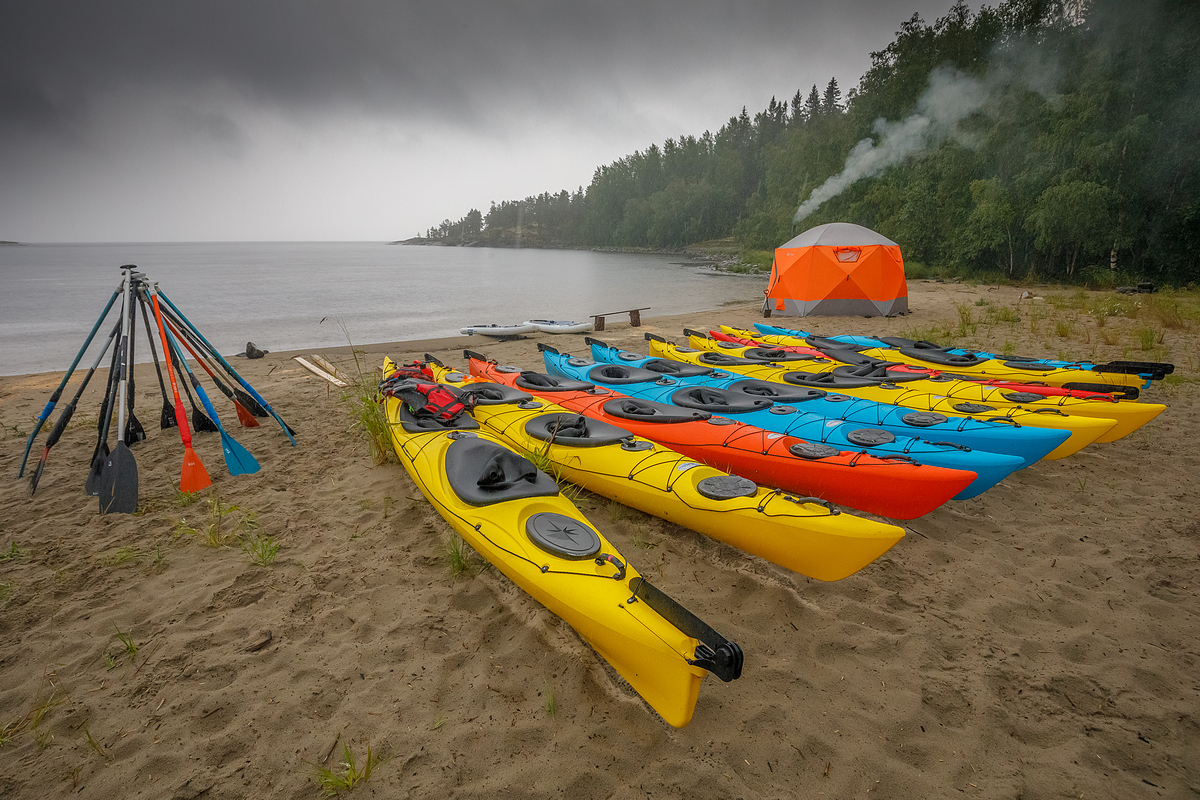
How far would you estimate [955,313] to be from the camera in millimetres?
11945

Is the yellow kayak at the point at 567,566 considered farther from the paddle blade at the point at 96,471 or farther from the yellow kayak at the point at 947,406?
the yellow kayak at the point at 947,406

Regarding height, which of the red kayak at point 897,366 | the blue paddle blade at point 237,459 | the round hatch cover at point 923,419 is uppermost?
the red kayak at point 897,366

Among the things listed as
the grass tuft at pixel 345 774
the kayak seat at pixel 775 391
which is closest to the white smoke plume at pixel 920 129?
the kayak seat at pixel 775 391

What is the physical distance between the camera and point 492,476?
3.00 meters

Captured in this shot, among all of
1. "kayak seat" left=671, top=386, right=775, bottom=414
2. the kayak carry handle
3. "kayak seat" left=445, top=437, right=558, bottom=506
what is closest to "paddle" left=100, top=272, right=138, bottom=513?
"kayak seat" left=445, top=437, right=558, bottom=506

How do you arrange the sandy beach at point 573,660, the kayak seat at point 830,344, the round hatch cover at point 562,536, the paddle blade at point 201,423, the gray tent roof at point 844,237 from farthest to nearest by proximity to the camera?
the gray tent roof at point 844,237 < the kayak seat at point 830,344 < the paddle blade at point 201,423 < the round hatch cover at point 562,536 < the sandy beach at point 573,660

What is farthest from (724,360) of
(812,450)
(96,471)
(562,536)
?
(96,471)

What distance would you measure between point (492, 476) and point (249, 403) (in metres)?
3.53

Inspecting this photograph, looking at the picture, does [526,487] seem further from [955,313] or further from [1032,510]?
[955,313]

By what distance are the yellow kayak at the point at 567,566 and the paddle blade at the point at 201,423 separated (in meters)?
2.51

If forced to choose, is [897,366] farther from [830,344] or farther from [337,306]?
[337,306]

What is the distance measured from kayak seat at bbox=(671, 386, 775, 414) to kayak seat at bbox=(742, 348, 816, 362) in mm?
1888

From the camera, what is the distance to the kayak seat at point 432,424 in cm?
394

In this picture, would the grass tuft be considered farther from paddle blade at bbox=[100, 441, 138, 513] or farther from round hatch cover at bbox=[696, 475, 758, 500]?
paddle blade at bbox=[100, 441, 138, 513]
